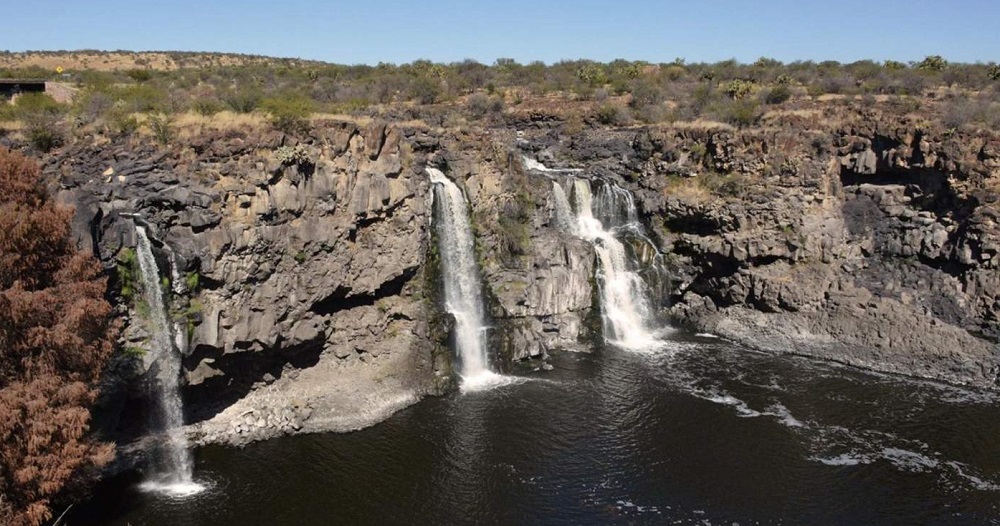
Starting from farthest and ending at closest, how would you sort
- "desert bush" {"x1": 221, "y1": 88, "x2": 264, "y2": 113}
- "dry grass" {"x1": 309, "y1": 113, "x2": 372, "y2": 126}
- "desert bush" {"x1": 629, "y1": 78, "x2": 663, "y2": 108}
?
1. "desert bush" {"x1": 629, "y1": 78, "x2": 663, "y2": 108}
2. "desert bush" {"x1": 221, "y1": 88, "x2": 264, "y2": 113}
3. "dry grass" {"x1": 309, "y1": 113, "x2": 372, "y2": 126}

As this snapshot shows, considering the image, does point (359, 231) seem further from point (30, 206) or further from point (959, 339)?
point (959, 339)

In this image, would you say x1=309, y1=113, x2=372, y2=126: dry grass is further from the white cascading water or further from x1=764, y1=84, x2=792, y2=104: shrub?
x1=764, y1=84, x2=792, y2=104: shrub

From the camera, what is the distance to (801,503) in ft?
73.1

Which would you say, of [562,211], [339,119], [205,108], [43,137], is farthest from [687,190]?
[43,137]

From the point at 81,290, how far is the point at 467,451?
44.7 ft

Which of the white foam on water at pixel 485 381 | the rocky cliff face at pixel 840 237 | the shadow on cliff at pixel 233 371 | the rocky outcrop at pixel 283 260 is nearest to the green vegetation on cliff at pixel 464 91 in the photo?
the rocky outcrop at pixel 283 260

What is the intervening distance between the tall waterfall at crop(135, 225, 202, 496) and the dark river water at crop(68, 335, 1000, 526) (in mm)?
649

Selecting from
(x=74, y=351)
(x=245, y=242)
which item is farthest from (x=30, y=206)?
(x=245, y=242)

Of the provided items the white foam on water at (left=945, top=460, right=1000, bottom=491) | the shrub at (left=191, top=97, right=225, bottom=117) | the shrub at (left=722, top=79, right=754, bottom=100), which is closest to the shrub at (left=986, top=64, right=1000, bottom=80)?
the shrub at (left=722, top=79, right=754, bottom=100)

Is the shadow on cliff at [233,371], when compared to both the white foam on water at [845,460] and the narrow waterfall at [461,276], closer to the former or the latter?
the narrow waterfall at [461,276]

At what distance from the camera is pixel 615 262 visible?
38.7 meters

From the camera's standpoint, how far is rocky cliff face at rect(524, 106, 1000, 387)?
33.6 m

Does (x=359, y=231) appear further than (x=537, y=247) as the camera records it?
No

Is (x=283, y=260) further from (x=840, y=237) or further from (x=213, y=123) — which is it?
(x=840, y=237)
